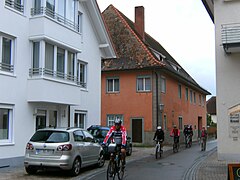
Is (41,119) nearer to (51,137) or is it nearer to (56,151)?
(51,137)

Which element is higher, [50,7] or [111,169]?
[50,7]

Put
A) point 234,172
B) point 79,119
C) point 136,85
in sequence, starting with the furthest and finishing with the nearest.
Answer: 1. point 136,85
2. point 79,119
3. point 234,172

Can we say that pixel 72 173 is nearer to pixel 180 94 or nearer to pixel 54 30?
pixel 54 30

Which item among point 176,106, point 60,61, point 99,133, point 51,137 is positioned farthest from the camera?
point 176,106

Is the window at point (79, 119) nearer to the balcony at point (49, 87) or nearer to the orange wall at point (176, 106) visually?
the balcony at point (49, 87)

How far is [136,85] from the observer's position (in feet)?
108

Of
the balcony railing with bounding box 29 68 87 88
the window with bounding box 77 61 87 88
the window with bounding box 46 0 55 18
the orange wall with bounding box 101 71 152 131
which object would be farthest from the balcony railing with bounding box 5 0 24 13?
the orange wall with bounding box 101 71 152 131

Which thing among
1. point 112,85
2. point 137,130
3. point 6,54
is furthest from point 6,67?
point 112,85

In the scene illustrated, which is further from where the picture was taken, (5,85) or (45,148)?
(5,85)

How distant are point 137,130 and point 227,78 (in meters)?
15.3

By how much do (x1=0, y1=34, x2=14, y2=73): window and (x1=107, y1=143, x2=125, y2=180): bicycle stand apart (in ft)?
20.6

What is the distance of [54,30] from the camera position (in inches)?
704

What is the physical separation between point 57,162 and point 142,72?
20887 millimetres

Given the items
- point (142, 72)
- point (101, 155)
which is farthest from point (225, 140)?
point (142, 72)
